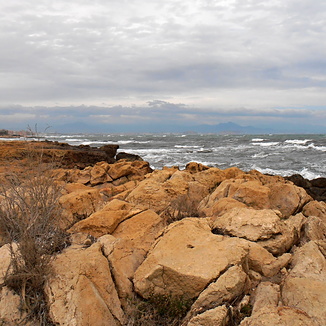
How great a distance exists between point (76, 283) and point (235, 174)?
744cm

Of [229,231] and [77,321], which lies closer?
[77,321]

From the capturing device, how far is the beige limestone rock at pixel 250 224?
5379mm

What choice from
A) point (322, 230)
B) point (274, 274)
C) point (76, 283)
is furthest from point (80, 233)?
point (322, 230)

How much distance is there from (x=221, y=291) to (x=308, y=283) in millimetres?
1155

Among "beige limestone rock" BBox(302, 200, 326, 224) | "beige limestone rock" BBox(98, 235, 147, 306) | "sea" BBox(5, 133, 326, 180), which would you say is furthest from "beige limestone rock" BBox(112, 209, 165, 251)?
"beige limestone rock" BBox(302, 200, 326, 224)

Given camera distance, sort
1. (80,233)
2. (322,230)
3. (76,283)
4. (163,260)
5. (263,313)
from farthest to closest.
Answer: (322,230)
(80,233)
(163,260)
(76,283)
(263,313)

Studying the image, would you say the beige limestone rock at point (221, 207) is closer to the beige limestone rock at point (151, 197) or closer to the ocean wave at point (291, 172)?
the beige limestone rock at point (151, 197)

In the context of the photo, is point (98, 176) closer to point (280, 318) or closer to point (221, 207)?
point (221, 207)

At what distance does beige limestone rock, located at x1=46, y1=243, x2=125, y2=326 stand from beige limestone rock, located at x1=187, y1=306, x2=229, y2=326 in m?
0.94

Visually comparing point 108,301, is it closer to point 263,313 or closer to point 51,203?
point 51,203

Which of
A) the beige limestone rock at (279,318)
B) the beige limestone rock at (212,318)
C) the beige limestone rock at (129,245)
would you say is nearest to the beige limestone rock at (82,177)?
the beige limestone rock at (129,245)

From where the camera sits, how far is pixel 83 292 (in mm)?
3896

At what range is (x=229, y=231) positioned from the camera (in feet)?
18.1

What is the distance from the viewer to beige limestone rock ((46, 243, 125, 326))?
372 centimetres
